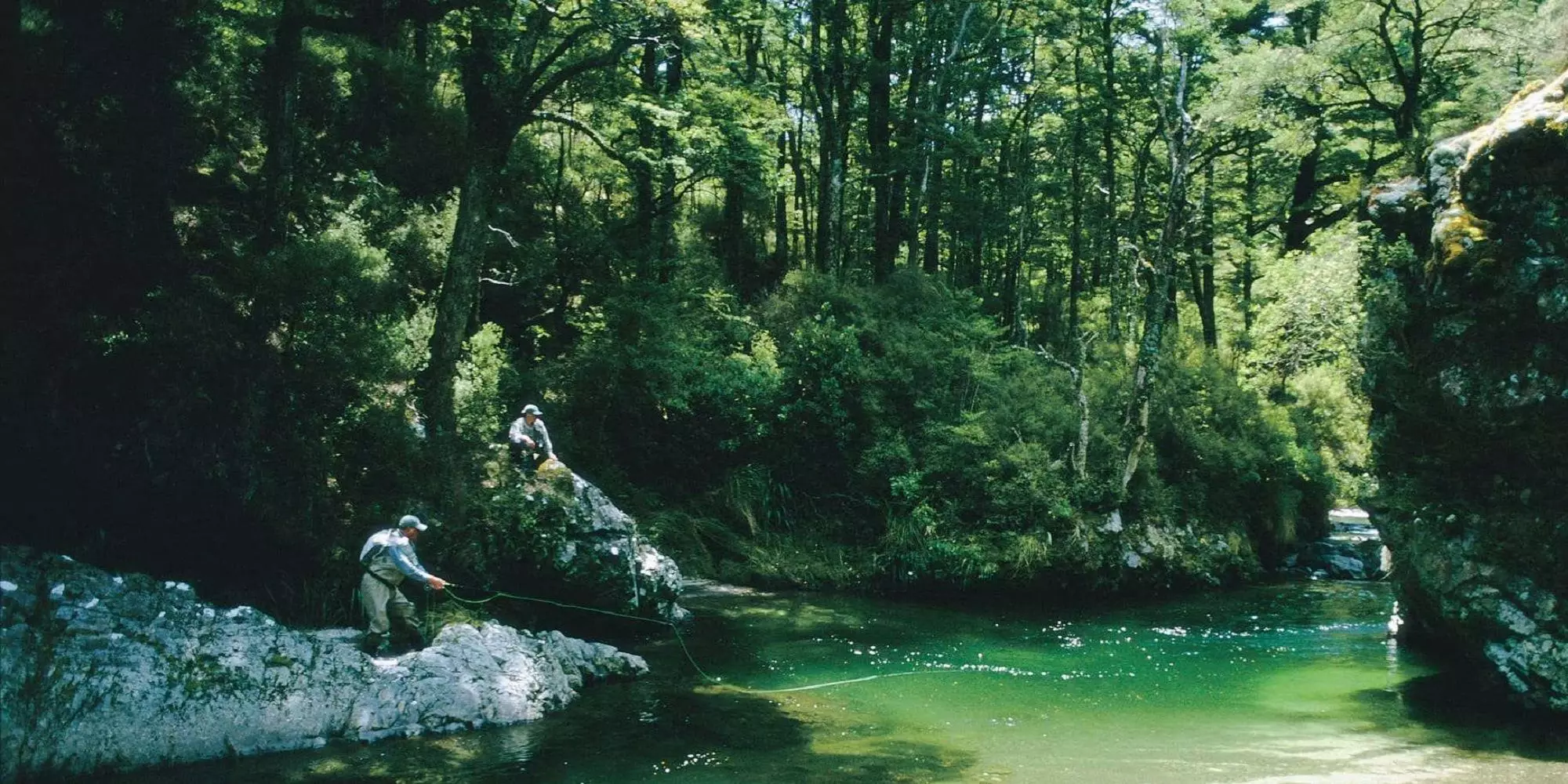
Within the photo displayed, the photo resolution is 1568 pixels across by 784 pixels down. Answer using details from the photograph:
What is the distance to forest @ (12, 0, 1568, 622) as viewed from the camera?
1062 centimetres

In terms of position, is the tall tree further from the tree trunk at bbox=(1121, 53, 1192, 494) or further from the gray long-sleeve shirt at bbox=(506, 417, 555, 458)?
the tree trunk at bbox=(1121, 53, 1192, 494)

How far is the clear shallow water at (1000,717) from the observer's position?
348 inches

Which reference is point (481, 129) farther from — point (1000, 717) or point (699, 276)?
point (1000, 717)

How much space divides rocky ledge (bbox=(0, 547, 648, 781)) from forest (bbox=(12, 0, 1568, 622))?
940mm

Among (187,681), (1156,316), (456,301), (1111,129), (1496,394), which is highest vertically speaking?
(1111,129)

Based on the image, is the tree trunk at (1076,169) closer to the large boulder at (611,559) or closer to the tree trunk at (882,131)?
the tree trunk at (882,131)

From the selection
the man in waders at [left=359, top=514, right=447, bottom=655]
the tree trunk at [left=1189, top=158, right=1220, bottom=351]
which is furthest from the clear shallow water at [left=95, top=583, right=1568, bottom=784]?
the tree trunk at [left=1189, top=158, right=1220, bottom=351]

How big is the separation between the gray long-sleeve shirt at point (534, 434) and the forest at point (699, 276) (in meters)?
0.50

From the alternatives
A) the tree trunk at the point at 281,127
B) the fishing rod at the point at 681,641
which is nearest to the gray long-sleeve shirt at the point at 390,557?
the fishing rod at the point at 681,641

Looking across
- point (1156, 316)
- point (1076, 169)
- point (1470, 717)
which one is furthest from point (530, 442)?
point (1076, 169)

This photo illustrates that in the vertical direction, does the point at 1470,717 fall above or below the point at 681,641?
below

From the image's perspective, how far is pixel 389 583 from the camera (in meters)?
10.8

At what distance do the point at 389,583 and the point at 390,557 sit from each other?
10.7 inches

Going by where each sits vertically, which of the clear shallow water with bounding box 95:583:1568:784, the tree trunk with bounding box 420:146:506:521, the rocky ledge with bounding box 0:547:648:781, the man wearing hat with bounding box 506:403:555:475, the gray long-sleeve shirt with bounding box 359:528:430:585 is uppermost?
the tree trunk with bounding box 420:146:506:521
